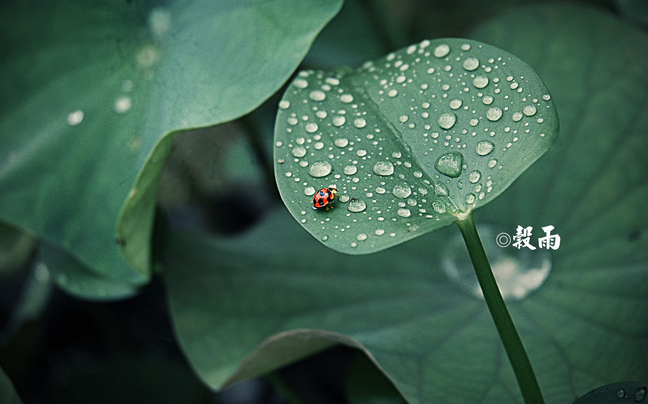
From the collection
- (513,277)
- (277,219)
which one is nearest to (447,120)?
(513,277)

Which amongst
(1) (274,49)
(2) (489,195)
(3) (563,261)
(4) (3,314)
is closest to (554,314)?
(3) (563,261)

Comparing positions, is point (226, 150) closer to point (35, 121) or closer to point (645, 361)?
point (35, 121)

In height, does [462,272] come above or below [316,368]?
above

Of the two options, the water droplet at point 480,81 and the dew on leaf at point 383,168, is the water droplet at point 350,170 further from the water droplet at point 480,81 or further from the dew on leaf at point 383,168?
the water droplet at point 480,81

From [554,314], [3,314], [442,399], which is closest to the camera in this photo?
[442,399]

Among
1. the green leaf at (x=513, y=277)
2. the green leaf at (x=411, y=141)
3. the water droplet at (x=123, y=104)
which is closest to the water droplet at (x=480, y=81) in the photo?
the green leaf at (x=411, y=141)

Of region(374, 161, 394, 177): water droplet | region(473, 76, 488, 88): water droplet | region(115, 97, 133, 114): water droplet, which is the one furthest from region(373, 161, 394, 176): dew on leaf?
region(115, 97, 133, 114): water droplet
